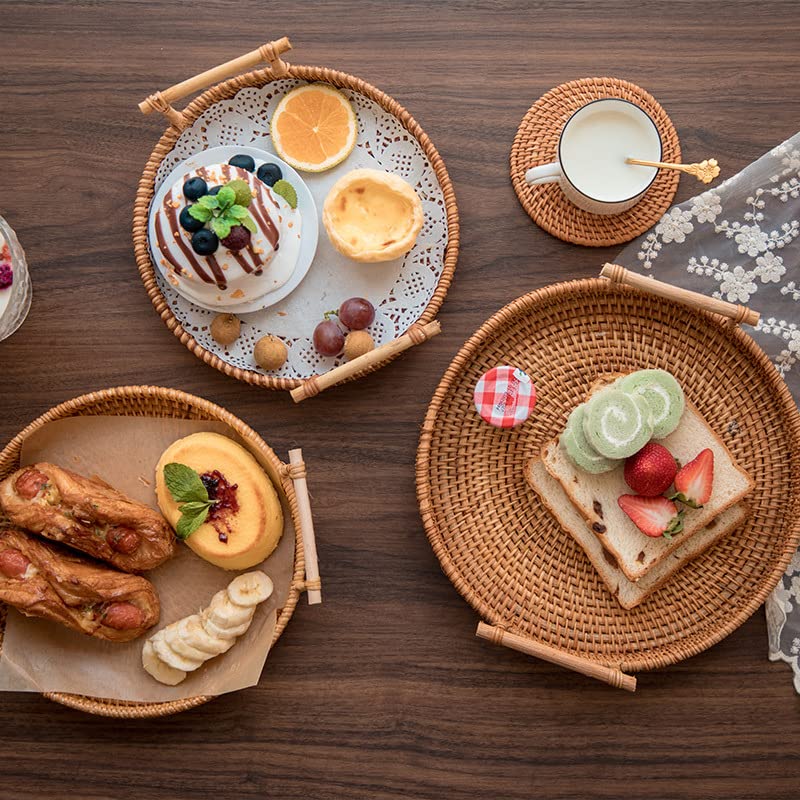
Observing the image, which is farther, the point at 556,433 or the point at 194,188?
the point at 556,433

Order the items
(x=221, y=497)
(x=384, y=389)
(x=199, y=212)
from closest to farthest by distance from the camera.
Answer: (x=199, y=212) < (x=221, y=497) < (x=384, y=389)

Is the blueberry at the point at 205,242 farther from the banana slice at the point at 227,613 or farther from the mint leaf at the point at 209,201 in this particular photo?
the banana slice at the point at 227,613

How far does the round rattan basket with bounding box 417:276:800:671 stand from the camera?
201 centimetres

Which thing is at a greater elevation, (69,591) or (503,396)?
(503,396)

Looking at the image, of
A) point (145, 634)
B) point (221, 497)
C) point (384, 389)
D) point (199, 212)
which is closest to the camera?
point (199, 212)

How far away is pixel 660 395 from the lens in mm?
1992

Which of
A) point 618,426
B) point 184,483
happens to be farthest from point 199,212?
point 618,426

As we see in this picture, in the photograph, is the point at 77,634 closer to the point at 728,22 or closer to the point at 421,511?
the point at 421,511

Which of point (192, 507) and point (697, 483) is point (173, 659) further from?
point (697, 483)

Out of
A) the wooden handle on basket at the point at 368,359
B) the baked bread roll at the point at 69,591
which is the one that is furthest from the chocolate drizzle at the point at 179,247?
the baked bread roll at the point at 69,591

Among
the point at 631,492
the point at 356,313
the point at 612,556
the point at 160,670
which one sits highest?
the point at 356,313

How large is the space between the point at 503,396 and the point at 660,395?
375mm

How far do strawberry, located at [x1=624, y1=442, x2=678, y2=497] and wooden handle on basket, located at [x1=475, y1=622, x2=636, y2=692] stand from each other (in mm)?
418

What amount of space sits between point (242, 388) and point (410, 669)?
85 centimetres
